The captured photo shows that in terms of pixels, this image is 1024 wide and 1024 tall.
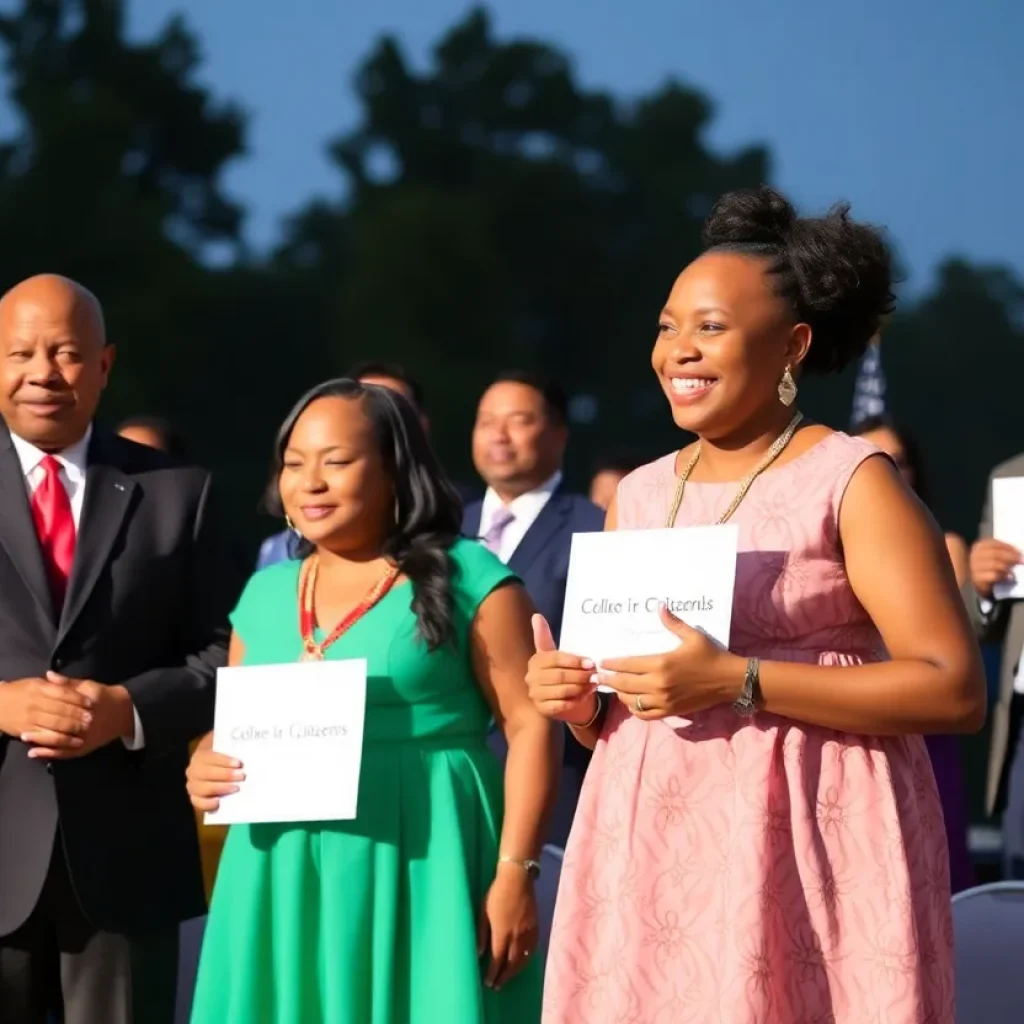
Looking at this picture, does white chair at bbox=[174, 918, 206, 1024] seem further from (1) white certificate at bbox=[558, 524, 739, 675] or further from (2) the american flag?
(2) the american flag

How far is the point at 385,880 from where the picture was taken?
3.31 m

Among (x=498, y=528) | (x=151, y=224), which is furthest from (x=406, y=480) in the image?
(x=151, y=224)

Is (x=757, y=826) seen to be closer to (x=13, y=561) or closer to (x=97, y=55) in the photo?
(x=13, y=561)

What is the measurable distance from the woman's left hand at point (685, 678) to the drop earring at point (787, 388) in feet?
1.30

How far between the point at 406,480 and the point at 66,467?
74 cm

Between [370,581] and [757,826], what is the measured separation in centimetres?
117

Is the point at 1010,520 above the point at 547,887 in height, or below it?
above

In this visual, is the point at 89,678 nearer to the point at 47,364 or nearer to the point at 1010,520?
the point at 47,364

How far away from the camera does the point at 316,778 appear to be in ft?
10.6

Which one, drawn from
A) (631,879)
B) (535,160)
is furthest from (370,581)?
(535,160)

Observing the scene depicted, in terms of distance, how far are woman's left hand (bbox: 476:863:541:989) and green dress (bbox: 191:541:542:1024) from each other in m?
0.04

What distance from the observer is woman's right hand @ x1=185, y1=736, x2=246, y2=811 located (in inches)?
129

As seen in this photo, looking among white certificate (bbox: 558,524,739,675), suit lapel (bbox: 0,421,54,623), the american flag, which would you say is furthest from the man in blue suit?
white certificate (bbox: 558,524,739,675)

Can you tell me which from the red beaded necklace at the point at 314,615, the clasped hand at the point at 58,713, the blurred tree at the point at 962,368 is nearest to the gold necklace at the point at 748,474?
the red beaded necklace at the point at 314,615
